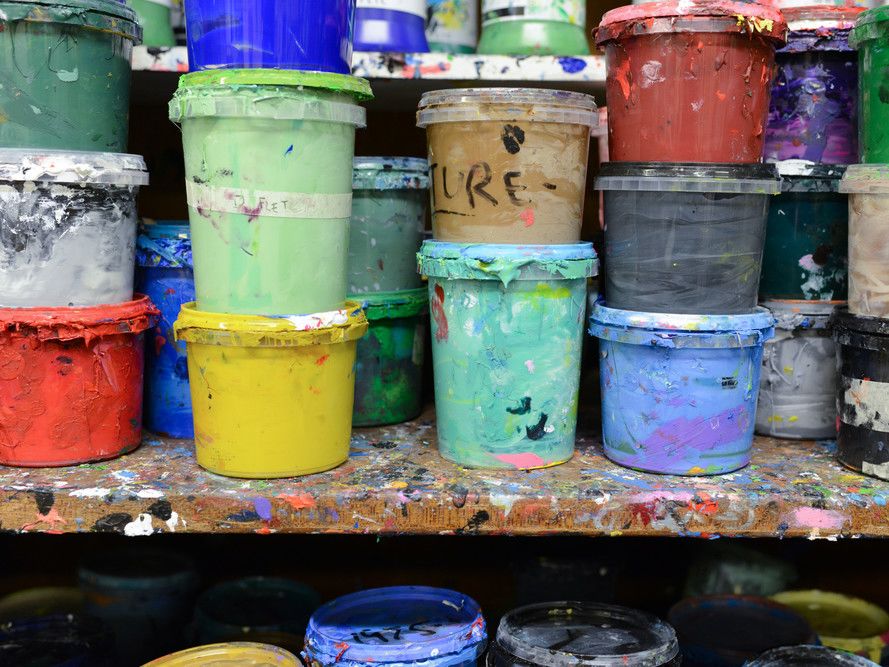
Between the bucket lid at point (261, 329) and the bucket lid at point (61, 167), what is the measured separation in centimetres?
28

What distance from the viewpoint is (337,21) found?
1.56m

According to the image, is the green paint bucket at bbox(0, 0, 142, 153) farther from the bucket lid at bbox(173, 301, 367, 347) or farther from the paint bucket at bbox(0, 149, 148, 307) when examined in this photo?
the bucket lid at bbox(173, 301, 367, 347)

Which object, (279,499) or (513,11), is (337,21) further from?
(279,499)

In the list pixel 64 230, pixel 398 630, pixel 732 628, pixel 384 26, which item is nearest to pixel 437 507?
pixel 398 630

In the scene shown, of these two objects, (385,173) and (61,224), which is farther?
(385,173)

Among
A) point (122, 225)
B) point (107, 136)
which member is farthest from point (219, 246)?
point (107, 136)

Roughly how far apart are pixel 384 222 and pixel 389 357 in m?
0.29

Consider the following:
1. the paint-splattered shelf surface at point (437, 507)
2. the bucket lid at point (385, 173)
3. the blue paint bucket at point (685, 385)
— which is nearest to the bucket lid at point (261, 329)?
the paint-splattered shelf surface at point (437, 507)

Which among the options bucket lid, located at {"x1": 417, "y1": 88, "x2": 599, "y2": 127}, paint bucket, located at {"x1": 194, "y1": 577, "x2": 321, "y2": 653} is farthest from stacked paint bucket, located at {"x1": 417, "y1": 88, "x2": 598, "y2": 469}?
paint bucket, located at {"x1": 194, "y1": 577, "x2": 321, "y2": 653}

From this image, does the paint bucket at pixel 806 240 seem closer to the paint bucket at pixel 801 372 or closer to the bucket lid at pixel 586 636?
the paint bucket at pixel 801 372

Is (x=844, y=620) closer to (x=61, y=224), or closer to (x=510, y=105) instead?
(x=510, y=105)

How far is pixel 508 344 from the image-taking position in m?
1.62

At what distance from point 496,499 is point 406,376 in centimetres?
51

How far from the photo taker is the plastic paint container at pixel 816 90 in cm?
177
